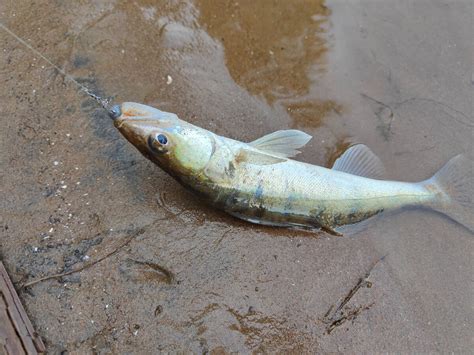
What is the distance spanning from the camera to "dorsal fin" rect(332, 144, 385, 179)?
14.3 ft

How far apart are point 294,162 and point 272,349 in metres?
1.71

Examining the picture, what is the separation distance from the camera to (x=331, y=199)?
403cm

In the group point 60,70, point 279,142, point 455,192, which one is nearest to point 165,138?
point 279,142

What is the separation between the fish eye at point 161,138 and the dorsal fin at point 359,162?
5.93 feet

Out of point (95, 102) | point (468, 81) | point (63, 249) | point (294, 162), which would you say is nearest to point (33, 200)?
point (63, 249)

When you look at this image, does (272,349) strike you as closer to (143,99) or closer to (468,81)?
(143,99)

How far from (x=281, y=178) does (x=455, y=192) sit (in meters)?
1.93

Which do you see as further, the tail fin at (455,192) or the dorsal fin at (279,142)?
the tail fin at (455,192)

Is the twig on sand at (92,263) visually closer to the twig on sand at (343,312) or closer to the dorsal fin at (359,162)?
the twig on sand at (343,312)

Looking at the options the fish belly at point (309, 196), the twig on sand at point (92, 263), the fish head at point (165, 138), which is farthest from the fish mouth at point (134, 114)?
the twig on sand at point (92, 263)

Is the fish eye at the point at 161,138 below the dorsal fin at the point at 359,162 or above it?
above

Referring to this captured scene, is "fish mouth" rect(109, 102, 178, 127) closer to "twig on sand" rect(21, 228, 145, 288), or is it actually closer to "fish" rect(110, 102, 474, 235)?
"fish" rect(110, 102, 474, 235)

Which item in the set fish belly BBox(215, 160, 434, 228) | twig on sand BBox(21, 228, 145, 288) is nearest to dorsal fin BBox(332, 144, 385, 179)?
fish belly BBox(215, 160, 434, 228)

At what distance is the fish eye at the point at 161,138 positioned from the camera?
348 cm
